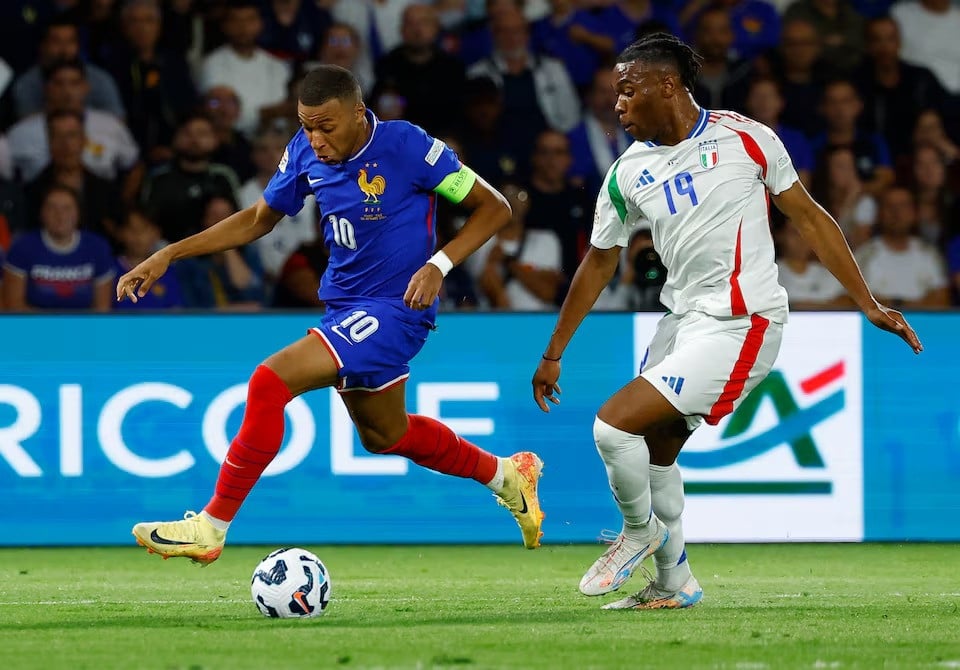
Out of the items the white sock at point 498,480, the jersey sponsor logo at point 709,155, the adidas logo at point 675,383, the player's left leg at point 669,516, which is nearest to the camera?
the adidas logo at point 675,383

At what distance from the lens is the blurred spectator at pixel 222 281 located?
32.3ft

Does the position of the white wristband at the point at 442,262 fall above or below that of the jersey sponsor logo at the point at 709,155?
below

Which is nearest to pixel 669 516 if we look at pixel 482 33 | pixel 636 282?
pixel 636 282

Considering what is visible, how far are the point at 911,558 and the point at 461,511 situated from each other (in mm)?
2319

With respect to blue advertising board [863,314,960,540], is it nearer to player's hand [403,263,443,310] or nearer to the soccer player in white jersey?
the soccer player in white jersey

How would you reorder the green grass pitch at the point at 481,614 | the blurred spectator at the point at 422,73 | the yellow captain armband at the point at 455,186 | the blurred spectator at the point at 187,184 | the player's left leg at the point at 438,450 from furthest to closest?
the blurred spectator at the point at 422,73
the blurred spectator at the point at 187,184
the player's left leg at the point at 438,450
the yellow captain armband at the point at 455,186
the green grass pitch at the point at 481,614

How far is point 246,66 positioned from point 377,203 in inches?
201

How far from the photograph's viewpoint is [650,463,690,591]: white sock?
5.92 m

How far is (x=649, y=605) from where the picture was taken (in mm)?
5961

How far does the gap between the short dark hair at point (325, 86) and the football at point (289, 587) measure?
5.41 ft

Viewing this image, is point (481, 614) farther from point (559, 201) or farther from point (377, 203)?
point (559, 201)

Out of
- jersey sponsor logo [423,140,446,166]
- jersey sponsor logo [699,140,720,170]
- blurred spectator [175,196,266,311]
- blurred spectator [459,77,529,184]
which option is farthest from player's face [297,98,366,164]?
blurred spectator [459,77,529,184]

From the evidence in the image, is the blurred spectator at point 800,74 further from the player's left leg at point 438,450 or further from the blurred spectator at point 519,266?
the player's left leg at point 438,450

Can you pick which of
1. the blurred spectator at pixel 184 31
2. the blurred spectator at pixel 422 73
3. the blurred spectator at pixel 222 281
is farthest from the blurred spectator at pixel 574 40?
the blurred spectator at pixel 222 281
